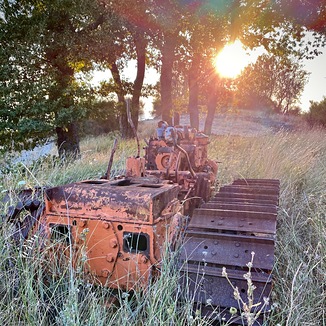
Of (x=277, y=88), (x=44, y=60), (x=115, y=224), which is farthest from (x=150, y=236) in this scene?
(x=277, y=88)

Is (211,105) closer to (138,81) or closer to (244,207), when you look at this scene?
(138,81)

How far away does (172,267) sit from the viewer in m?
2.48

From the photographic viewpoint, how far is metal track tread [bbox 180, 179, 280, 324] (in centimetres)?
219

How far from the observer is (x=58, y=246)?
262 cm

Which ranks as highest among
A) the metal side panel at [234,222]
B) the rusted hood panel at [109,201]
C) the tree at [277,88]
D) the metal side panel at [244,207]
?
the tree at [277,88]

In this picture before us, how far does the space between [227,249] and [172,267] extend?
410mm

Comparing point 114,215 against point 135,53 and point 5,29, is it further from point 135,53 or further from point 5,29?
point 135,53

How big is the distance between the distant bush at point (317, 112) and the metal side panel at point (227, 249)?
19.4 meters

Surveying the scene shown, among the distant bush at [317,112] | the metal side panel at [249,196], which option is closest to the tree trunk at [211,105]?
the distant bush at [317,112]

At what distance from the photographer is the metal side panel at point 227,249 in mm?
2302

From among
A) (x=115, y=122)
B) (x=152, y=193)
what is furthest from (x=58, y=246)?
(x=115, y=122)

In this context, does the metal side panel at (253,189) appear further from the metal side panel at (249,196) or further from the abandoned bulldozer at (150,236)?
the abandoned bulldozer at (150,236)

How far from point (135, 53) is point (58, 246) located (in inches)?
474

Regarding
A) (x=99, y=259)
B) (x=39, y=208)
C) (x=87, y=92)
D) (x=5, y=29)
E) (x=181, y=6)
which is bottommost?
(x=99, y=259)
